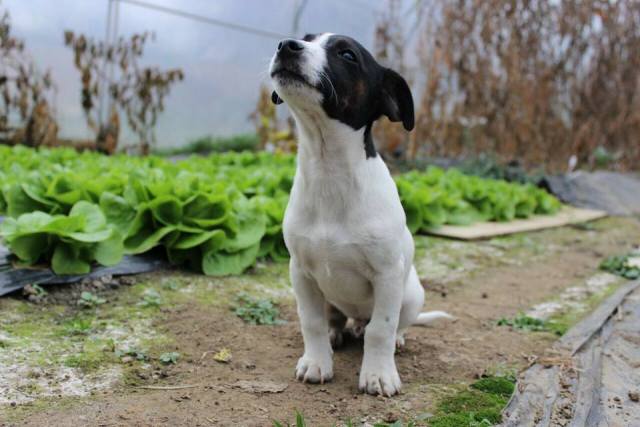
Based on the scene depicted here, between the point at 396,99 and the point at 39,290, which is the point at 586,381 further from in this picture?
the point at 39,290

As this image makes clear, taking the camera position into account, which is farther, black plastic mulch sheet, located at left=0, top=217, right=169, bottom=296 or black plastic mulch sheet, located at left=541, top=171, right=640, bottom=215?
black plastic mulch sheet, located at left=541, top=171, right=640, bottom=215

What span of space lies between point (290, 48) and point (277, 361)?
4.41 ft

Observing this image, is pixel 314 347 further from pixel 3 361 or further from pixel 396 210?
pixel 3 361

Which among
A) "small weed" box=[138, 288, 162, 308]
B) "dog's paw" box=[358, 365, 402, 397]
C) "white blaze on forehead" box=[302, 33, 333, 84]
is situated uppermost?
"white blaze on forehead" box=[302, 33, 333, 84]

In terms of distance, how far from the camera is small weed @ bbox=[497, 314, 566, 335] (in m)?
3.29

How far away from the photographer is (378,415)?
217 centimetres

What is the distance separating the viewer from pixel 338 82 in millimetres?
2234

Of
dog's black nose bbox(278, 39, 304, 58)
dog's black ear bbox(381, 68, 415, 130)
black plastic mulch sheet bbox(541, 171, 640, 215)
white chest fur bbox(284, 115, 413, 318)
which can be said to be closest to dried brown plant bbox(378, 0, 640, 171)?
black plastic mulch sheet bbox(541, 171, 640, 215)

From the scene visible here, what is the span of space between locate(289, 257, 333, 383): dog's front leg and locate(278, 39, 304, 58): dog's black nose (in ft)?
2.65

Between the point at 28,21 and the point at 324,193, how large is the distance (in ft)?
30.8

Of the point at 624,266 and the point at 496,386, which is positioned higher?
the point at 496,386

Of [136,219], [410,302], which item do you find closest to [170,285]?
[136,219]

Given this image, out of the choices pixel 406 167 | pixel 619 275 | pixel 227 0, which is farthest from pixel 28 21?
pixel 619 275

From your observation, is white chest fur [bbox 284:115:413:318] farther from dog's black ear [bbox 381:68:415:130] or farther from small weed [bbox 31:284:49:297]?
small weed [bbox 31:284:49:297]
